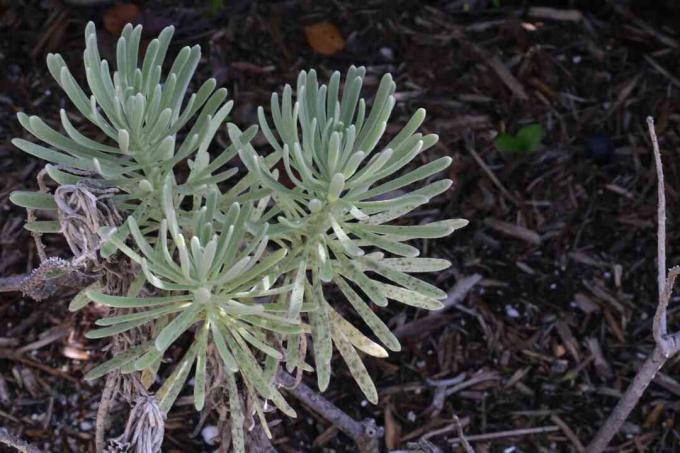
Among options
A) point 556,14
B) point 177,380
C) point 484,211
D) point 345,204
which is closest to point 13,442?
point 177,380

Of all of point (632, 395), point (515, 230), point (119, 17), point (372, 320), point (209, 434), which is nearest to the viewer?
point (372, 320)

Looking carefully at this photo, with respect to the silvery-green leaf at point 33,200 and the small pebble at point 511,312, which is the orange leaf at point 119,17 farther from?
the silvery-green leaf at point 33,200

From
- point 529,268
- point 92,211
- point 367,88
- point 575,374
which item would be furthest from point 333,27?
point 92,211

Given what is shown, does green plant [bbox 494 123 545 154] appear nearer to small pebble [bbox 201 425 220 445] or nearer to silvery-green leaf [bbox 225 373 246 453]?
small pebble [bbox 201 425 220 445]

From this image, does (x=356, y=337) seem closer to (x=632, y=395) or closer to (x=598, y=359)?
(x=632, y=395)

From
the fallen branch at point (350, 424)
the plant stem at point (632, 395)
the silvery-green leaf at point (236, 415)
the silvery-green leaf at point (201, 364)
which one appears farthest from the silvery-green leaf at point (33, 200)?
the plant stem at point (632, 395)

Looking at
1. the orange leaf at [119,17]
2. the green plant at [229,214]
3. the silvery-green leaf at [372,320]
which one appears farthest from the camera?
the orange leaf at [119,17]

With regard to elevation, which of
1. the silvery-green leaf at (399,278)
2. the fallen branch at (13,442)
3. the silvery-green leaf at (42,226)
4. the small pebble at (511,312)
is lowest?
the small pebble at (511,312)
